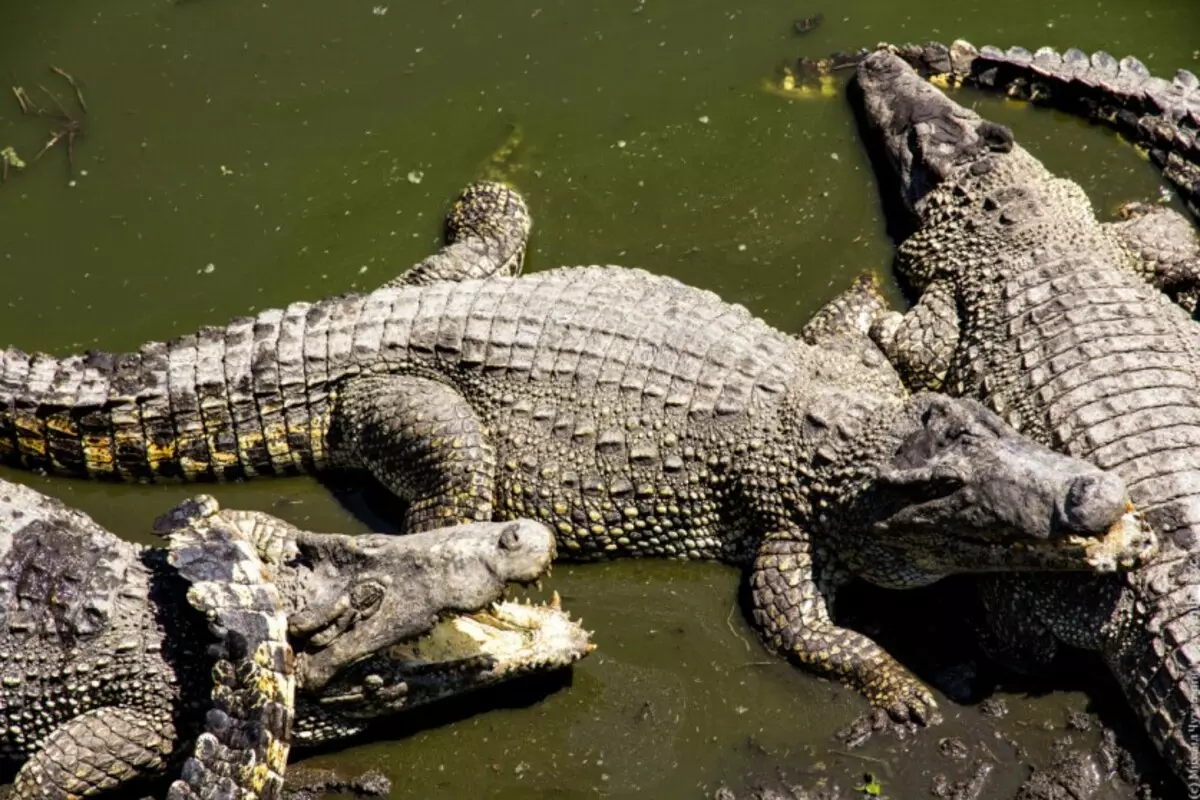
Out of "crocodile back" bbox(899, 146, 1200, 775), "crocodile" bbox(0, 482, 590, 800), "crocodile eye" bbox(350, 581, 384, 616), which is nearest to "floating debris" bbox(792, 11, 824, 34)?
"crocodile back" bbox(899, 146, 1200, 775)

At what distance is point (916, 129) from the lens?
6.97 meters

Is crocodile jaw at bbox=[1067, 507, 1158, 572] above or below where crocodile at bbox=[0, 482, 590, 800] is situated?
above

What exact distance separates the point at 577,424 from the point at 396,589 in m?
1.20

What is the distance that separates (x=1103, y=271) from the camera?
588cm

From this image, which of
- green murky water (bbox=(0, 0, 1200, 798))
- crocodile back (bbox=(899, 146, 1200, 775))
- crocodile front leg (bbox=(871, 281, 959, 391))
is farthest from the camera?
green murky water (bbox=(0, 0, 1200, 798))

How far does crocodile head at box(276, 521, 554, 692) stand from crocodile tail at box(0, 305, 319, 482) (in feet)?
3.74

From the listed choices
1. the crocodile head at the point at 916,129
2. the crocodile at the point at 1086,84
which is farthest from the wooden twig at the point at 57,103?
the crocodile head at the point at 916,129

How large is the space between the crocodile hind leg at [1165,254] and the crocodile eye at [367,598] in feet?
13.2

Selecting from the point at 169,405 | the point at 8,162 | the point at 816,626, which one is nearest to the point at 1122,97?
the point at 816,626

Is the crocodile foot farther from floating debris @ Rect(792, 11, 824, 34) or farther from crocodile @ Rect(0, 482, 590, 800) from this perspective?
floating debris @ Rect(792, 11, 824, 34)

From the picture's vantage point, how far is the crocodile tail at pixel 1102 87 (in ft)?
23.0

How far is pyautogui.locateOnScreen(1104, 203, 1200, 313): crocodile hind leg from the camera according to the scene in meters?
6.39

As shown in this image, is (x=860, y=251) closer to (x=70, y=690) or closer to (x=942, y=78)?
(x=942, y=78)

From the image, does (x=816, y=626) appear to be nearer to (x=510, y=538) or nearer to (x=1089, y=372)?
(x=510, y=538)
